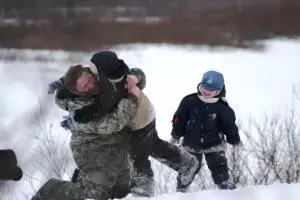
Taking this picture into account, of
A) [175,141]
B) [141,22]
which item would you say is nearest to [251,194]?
[175,141]

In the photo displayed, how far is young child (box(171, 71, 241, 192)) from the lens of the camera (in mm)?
4195

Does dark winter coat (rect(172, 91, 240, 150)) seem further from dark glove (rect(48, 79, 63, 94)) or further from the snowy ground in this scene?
the snowy ground

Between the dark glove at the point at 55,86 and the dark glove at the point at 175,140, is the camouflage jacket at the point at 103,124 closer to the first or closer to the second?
the dark glove at the point at 55,86

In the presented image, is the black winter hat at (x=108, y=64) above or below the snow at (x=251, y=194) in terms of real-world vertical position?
above

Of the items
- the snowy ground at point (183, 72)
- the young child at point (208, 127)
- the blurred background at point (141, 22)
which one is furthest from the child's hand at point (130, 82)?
the blurred background at point (141, 22)

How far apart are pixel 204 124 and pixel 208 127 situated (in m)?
0.04

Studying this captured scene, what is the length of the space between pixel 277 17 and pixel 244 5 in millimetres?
1500

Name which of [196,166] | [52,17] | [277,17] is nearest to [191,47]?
[277,17]

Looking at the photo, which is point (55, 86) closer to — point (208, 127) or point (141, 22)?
point (208, 127)

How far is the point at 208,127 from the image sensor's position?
167 inches

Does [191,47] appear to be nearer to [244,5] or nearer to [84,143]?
[244,5]

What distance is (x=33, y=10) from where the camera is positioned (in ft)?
73.7

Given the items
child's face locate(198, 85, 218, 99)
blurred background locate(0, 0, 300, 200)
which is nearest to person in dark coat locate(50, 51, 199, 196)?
child's face locate(198, 85, 218, 99)

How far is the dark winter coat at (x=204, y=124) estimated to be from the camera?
4.21m
